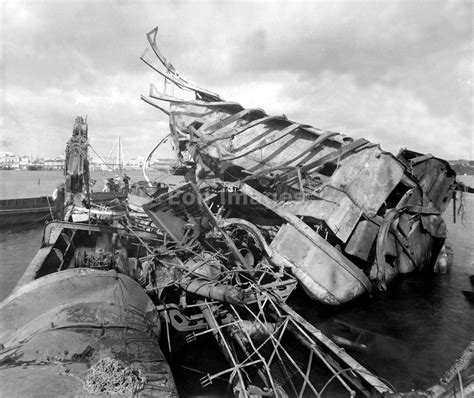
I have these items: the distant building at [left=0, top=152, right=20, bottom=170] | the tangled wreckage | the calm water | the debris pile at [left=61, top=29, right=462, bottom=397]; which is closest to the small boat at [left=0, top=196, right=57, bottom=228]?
the calm water

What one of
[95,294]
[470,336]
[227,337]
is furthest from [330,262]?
[95,294]

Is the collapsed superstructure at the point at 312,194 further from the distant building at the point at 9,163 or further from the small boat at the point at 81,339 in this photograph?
the distant building at the point at 9,163

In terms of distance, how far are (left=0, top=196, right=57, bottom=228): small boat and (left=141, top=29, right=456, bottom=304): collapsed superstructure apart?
17.9m

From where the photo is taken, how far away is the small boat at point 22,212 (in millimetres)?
24266

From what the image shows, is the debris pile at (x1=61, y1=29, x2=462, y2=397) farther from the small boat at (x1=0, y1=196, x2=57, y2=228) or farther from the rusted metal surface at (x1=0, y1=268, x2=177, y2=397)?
the small boat at (x1=0, y1=196, x2=57, y2=228)

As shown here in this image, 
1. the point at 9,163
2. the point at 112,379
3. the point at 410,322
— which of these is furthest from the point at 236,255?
the point at 9,163

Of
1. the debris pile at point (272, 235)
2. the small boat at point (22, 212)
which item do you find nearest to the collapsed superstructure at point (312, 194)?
the debris pile at point (272, 235)

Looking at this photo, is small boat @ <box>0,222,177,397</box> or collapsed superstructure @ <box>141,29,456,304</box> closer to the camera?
small boat @ <box>0,222,177,397</box>

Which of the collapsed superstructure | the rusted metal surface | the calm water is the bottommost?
the calm water

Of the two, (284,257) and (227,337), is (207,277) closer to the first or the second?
(227,337)

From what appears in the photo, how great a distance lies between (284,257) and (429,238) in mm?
7396

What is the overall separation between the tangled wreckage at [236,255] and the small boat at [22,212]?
1566 cm

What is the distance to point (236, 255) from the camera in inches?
328

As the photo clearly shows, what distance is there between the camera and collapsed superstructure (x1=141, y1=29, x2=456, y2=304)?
898 centimetres
